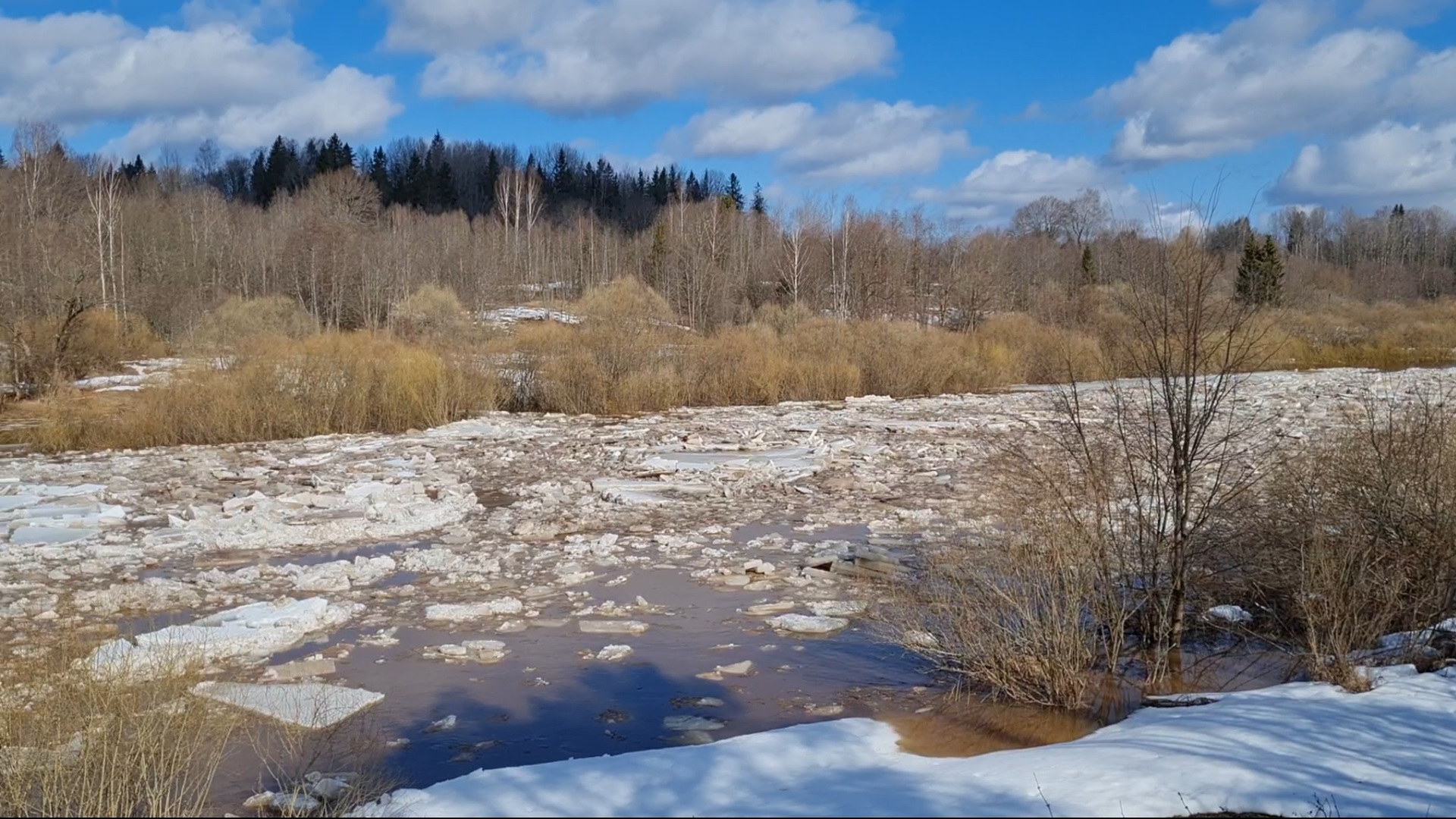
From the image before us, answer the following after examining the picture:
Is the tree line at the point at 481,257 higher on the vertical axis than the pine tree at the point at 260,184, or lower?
lower

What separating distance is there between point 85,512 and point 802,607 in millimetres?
8969

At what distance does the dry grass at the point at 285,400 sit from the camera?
18.0m

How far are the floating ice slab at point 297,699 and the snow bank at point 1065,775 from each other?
1.59 meters

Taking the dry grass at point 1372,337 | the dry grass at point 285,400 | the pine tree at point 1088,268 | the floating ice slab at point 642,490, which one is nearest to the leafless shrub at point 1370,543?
the floating ice slab at point 642,490

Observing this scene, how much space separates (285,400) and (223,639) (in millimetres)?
12989

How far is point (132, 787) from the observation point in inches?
184

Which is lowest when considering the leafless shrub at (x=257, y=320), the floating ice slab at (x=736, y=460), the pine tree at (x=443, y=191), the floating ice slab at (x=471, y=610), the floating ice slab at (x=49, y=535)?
the floating ice slab at (x=471, y=610)

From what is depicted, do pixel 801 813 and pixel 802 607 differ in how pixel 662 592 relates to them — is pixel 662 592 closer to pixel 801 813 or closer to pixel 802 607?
pixel 802 607

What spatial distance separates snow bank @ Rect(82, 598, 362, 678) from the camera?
617 cm

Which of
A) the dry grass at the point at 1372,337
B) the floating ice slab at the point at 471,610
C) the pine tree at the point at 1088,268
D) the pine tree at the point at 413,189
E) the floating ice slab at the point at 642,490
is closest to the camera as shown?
the floating ice slab at the point at 471,610

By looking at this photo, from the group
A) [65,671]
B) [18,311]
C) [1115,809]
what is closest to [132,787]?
[65,671]

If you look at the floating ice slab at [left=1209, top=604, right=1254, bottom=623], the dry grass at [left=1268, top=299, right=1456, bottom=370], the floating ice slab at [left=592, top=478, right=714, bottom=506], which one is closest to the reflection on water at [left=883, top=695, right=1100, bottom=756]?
the floating ice slab at [left=1209, top=604, right=1254, bottom=623]

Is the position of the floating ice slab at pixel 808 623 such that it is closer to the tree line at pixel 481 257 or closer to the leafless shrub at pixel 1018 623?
the leafless shrub at pixel 1018 623

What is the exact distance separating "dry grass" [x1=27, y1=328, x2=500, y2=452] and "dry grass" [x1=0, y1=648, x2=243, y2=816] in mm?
13370
